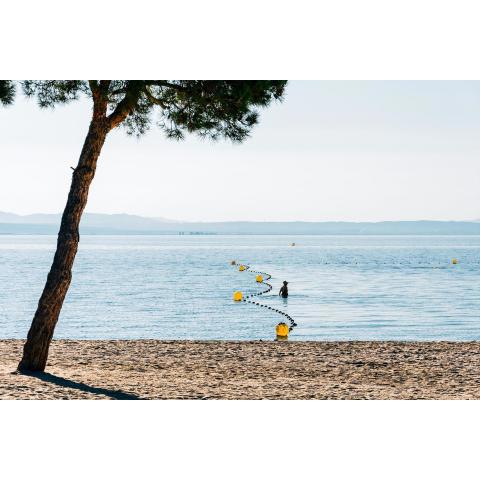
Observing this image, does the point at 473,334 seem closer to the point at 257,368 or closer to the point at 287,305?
the point at 287,305

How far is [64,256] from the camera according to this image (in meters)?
6.99

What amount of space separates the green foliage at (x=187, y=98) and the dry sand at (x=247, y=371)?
2.45m

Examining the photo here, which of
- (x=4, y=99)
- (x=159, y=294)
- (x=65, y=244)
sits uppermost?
(x=4, y=99)

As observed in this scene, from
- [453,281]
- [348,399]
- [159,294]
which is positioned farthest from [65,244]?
[453,281]

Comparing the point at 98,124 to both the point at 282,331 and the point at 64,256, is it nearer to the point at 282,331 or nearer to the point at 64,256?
the point at 64,256

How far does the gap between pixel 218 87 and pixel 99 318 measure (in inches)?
609

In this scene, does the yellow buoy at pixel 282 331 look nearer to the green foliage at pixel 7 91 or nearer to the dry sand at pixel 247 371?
the dry sand at pixel 247 371

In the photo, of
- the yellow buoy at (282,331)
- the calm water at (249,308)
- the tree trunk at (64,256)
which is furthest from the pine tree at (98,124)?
the calm water at (249,308)

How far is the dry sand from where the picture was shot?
624 cm

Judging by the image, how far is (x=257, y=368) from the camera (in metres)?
7.61

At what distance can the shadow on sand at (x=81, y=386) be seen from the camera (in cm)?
605

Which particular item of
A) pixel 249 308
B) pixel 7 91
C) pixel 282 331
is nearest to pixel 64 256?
pixel 7 91
